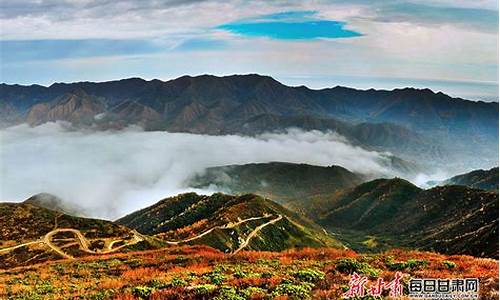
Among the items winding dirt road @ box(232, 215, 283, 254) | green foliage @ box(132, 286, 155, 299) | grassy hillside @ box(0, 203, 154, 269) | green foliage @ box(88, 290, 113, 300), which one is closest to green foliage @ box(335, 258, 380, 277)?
green foliage @ box(132, 286, 155, 299)

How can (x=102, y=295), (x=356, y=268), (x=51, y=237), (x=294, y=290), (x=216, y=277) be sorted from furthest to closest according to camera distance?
1. (x=51, y=237)
2. (x=356, y=268)
3. (x=216, y=277)
4. (x=102, y=295)
5. (x=294, y=290)

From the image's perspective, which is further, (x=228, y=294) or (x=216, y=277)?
(x=216, y=277)

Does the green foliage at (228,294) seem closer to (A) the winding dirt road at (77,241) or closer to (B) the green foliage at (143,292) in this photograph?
(B) the green foliage at (143,292)

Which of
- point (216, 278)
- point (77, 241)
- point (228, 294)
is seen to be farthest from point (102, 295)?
point (77, 241)

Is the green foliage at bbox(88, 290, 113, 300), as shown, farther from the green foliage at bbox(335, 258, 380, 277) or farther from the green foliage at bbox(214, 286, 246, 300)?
the green foliage at bbox(335, 258, 380, 277)

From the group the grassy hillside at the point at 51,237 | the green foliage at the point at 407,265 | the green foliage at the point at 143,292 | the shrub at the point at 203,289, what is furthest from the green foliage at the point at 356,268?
the grassy hillside at the point at 51,237

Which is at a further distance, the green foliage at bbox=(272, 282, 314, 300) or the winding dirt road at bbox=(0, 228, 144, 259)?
the winding dirt road at bbox=(0, 228, 144, 259)

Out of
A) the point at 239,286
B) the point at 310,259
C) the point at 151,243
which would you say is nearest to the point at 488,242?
the point at 151,243

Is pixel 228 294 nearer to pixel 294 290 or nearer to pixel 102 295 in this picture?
pixel 294 290

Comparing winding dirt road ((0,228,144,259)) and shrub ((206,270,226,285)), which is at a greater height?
shrub ((206,270,226,285))
